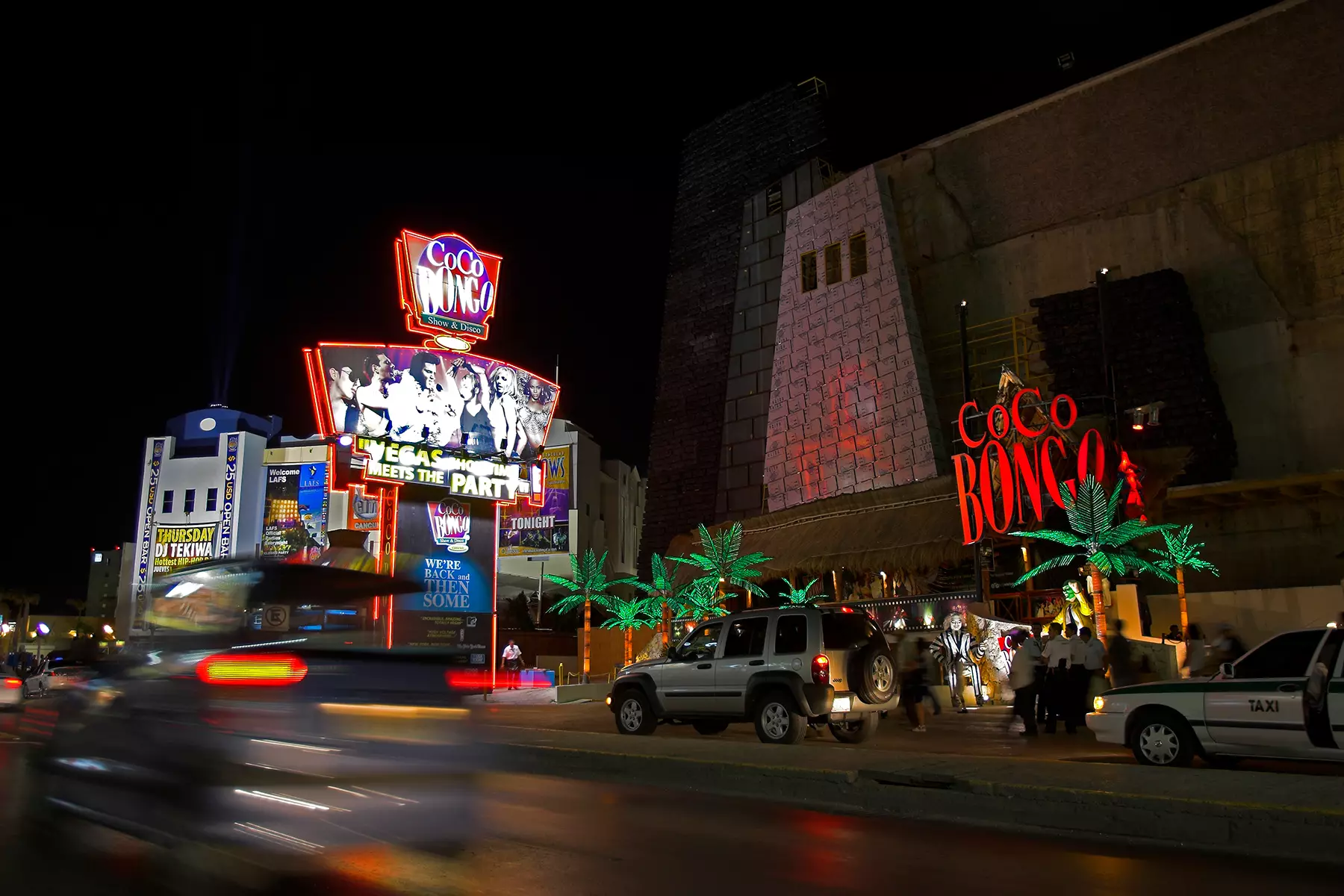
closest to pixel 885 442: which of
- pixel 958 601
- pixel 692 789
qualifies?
pixel 958 601

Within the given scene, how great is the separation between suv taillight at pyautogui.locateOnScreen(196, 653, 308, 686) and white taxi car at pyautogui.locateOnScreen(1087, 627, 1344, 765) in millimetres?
8329

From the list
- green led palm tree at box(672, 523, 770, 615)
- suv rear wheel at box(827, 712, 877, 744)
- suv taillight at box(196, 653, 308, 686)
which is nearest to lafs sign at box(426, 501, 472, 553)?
green led palm tree at box(672, 523, 770, 615)

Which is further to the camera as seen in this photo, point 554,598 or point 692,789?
point 554,598

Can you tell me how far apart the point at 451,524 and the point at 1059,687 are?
76.1ft

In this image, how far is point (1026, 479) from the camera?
19.8 meters

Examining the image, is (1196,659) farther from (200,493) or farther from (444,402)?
(200,493)

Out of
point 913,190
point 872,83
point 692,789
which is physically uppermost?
point 872,83

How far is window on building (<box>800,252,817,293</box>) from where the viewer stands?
2988cm

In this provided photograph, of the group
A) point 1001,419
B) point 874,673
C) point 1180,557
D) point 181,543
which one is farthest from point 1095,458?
point 181,543

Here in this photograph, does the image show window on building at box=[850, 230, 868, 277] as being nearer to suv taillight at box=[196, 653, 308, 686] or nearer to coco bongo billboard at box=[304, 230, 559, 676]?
coco bongo billboard at box=[304, 230, 559, 676]

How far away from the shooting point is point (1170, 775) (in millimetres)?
8812

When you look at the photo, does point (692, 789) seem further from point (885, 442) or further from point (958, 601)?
point (885, 442)

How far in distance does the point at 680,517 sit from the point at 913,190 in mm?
12990

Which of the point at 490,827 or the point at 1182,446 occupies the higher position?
the point at 1182,446
